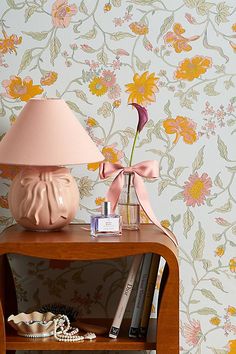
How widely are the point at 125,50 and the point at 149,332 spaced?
2.87 feet

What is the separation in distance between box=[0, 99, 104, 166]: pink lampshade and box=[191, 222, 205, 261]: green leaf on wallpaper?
463 mm

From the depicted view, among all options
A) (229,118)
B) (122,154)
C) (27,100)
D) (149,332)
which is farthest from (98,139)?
(149,332)

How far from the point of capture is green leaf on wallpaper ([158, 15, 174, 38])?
2613 millimetres

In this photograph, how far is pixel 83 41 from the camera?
2.62m

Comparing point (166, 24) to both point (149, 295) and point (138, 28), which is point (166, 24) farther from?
point (149, 295)

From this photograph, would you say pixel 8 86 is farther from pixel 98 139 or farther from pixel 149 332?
pixel 149 332

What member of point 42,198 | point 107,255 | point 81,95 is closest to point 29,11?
point 81,95

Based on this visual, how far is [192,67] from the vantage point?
2.62m

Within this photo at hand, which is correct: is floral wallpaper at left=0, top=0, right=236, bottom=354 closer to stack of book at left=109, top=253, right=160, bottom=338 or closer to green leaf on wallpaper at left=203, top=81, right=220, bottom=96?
green leaf on wallpaper at left=203, top=81, right=220, bottom=96

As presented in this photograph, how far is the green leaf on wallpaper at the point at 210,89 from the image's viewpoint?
8.62 ft

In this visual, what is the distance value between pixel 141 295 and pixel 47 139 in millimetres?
520

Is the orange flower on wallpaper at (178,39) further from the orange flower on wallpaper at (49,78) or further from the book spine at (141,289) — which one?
the book spine at (141,289)

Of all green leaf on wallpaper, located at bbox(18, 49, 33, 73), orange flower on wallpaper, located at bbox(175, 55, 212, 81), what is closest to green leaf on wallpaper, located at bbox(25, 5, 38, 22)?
green leaf on wallpaper, located at bbox(18, 49, 33, 73)

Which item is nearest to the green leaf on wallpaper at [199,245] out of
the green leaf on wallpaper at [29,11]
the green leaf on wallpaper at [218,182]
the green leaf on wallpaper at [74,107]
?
the green leaf on wallpaper at [218,182]
